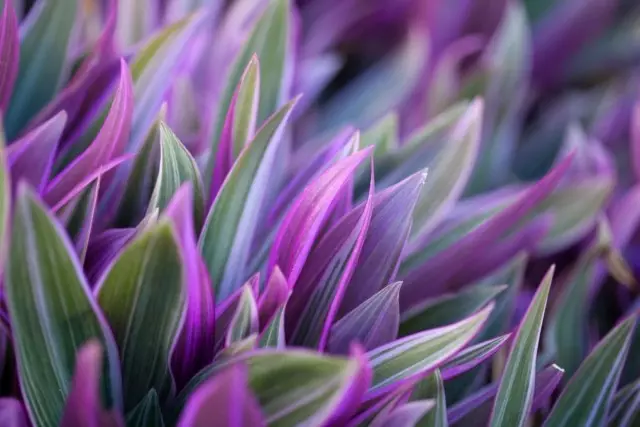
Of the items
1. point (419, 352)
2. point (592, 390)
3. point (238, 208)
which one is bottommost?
point (592, 390)

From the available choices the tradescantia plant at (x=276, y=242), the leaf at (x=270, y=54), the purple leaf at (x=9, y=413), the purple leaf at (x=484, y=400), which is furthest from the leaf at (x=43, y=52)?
the purple leaf at (x=484, y=400)

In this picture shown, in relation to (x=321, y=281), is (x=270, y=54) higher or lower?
higher

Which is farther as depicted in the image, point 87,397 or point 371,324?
point 371,324

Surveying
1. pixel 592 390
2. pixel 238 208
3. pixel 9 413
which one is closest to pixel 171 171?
pixel 238 208

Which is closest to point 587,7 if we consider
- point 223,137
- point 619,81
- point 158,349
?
point 619,81

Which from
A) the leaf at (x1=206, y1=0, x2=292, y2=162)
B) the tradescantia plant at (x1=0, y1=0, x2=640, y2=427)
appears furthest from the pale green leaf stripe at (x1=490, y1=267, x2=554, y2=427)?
the leaf at (x1=206, y1=0, x2=292, y2=162)

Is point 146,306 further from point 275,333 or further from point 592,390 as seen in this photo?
point 592,390

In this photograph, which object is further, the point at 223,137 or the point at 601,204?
the point at 601,204

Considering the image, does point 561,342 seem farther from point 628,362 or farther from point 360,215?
point 360,215
